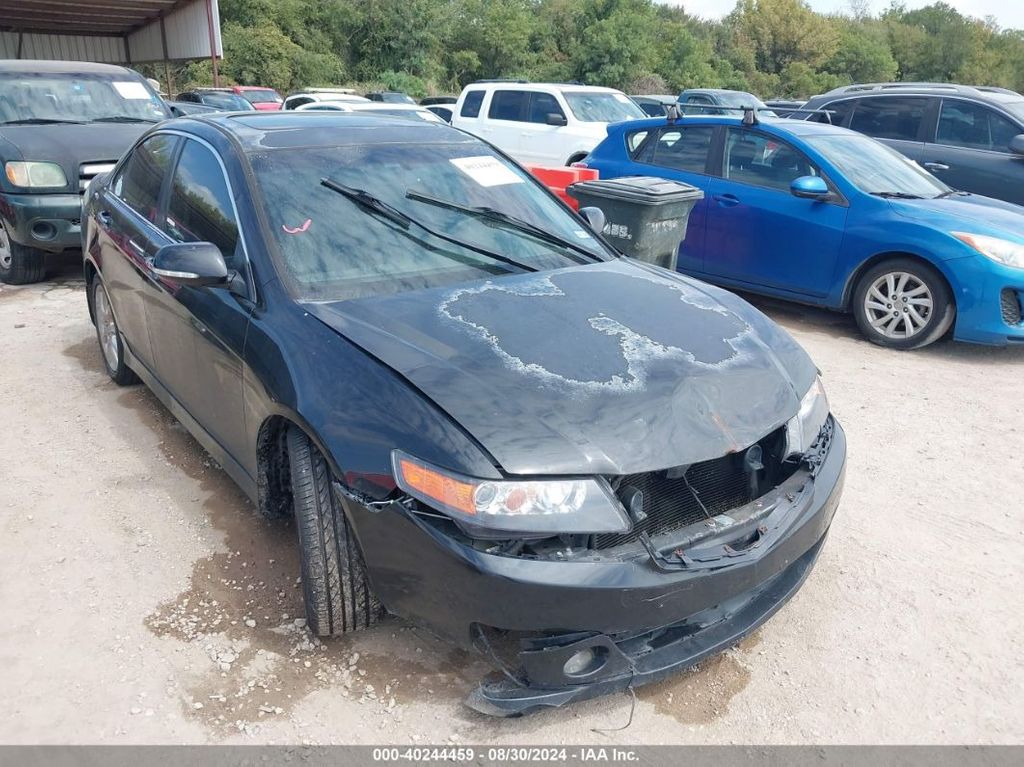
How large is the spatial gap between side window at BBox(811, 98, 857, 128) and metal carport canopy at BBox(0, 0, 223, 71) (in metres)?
13.8

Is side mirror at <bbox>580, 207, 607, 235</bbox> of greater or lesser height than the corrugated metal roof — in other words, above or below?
below

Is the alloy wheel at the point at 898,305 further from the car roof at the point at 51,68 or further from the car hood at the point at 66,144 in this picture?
the car roof at the point at 51,68

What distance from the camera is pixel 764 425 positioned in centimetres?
261

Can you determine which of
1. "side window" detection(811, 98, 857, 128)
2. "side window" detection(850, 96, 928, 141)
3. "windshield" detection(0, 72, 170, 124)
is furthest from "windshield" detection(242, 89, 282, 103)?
"side window" detection(850, 96, 928, 141)

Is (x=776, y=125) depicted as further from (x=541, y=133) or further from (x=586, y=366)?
(x=541, y=133)

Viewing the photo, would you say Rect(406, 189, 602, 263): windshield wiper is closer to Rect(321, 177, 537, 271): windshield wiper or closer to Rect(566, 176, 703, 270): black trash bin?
Rect(321, 177, 537, 271): windshield wiper

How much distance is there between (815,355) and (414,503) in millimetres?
4429

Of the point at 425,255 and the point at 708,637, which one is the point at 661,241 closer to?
the point at 425,255

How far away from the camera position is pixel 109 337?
16.6ft

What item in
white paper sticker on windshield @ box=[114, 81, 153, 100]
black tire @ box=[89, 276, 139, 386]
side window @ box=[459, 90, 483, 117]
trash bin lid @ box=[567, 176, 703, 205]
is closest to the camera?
black tire @ box=[89, 276, 139, 386]

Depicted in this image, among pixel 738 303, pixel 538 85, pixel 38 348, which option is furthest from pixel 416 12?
pixel 738 303

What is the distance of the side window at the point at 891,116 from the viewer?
9.16m

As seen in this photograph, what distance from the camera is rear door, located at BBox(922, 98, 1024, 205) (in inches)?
334

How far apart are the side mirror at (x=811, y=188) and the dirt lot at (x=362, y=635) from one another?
7.89 feet
